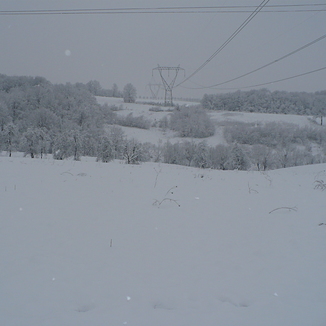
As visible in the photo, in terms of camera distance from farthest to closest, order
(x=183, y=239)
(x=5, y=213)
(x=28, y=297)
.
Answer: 1. (x=5, y=213)
2. (x=183, y=239)
3. (x=28, y=297)

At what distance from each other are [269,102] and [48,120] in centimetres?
6826

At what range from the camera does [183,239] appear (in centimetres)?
410

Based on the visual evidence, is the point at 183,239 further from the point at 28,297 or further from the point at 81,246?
the point at 28,297

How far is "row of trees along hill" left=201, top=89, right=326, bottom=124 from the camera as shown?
68137 mm

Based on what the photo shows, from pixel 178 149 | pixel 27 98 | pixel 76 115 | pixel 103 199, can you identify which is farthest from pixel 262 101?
pixel 103 199

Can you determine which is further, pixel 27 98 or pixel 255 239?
pixel 27 98

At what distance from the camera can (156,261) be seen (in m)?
3.34

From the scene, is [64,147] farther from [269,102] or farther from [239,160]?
[269,102]

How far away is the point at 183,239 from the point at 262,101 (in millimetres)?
84783

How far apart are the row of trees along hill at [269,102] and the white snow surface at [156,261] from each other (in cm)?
7199

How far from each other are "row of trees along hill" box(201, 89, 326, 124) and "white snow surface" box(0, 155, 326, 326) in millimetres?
71990

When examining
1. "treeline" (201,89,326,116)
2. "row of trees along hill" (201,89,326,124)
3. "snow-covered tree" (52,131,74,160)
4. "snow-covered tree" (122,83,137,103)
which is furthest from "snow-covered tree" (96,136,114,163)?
"snow-covered tree" (122,83,137,103)

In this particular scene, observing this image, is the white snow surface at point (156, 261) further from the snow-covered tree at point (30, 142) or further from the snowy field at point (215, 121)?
the snowy field at point (215, 121)

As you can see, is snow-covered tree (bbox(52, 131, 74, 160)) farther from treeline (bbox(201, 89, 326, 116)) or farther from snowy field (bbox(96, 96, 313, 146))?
treeline (bbox(201, 89, 326, 116))
